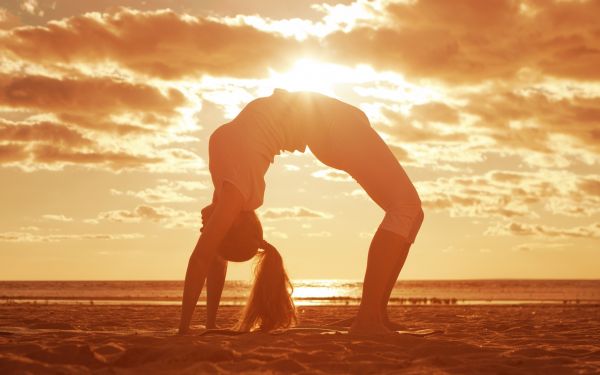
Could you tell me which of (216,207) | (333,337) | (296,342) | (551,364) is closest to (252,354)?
(296,342)

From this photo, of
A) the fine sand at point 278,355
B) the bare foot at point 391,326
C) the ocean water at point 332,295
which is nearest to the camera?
the fine sand at point 278,355

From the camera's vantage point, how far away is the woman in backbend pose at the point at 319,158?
4.35 metres

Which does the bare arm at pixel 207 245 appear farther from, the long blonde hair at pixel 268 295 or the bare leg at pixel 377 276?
the bare leg at pixel 377 276

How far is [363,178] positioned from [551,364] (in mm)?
1698

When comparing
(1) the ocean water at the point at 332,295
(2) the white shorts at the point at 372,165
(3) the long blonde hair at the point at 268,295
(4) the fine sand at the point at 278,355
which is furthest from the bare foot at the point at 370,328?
(1) the ocean water at the point at 332,295

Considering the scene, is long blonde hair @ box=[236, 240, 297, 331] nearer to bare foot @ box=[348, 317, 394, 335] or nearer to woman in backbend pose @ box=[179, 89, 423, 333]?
woman in backbend pose @ box=[179, 89, 423, 333]

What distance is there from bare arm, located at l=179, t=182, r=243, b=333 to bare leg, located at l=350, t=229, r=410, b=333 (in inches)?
36.6

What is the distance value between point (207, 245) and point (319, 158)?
3.27 feet

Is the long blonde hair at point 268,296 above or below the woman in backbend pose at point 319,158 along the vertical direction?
below

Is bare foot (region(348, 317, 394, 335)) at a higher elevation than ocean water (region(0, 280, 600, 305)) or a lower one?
higher

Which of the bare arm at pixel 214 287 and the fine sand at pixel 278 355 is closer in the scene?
the fine sand at pixel 278 355

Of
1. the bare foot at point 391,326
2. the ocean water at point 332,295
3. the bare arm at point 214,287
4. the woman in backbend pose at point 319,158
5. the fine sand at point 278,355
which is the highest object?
the woman in backbend pose at point 319,158

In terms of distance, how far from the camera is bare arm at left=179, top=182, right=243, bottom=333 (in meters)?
4.29

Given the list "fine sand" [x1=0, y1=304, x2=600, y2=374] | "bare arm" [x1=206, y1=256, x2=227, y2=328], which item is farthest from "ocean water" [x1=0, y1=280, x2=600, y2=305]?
"fine sand" [x1=0, y1=304, x2=600, y2=374]
